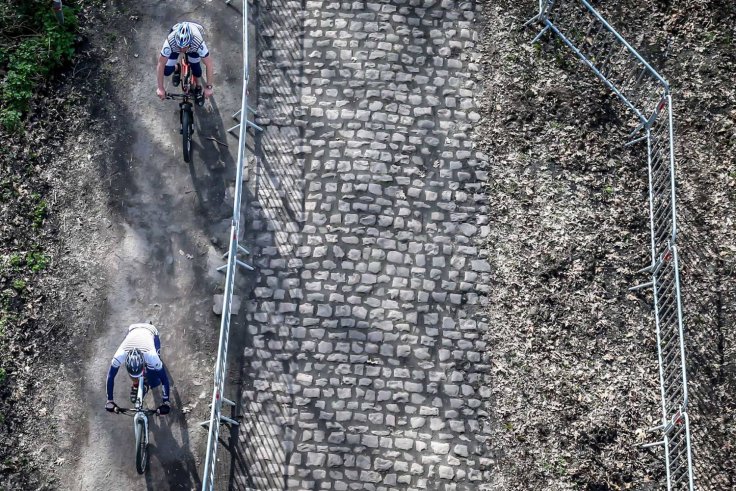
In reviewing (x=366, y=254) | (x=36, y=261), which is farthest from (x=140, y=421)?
(x=366, y=254)

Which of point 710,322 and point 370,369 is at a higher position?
point 710,322

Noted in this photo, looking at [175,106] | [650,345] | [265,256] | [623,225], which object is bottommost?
[650,345]

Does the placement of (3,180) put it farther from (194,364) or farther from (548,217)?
(548,217)

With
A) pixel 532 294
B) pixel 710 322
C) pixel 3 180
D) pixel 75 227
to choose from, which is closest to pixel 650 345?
pixel 710 322

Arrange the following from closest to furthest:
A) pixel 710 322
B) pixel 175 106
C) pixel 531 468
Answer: pixel 531 468, pixel 710 322, pixel 175 106

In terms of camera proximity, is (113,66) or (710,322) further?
(113,66)

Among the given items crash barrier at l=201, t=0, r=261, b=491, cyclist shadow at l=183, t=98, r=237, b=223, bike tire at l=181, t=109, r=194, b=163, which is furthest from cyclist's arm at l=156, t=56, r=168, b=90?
crash barrier at l=201, t=0, r=261, b=491

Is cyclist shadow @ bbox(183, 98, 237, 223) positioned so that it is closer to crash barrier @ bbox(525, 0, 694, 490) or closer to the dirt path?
the dirt path

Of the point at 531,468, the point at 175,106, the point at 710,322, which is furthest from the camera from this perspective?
the point at 175,106
